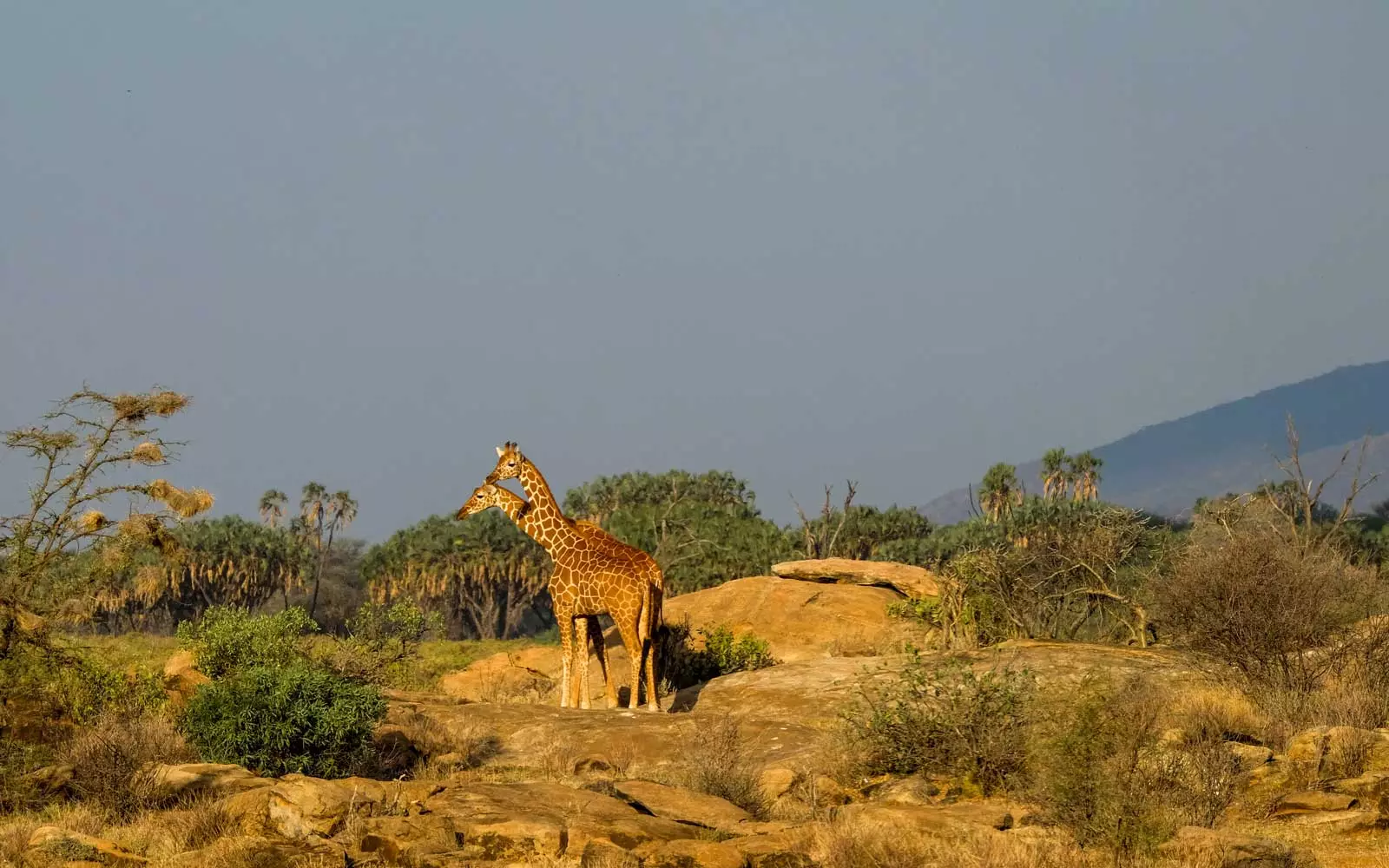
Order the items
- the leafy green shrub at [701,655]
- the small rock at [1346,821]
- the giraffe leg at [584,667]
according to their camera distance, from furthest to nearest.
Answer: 1. the leafy green shrub at [701,655]
2. the giraffe leg at [584,667]
3. the small rock at [1346,821]

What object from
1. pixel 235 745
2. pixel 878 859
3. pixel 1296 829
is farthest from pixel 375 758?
pixel 1296 829

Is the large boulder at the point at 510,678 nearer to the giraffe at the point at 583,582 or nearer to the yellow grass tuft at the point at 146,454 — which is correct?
the giraffe at the point at 583,582

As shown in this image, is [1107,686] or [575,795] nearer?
[575,795]

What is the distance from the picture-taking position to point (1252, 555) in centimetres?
2123

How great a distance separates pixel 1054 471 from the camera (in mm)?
75375

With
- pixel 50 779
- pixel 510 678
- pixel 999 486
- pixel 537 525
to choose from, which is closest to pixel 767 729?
pixel 537 525

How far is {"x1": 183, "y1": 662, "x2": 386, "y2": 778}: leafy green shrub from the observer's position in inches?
679

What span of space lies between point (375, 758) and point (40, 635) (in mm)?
4305

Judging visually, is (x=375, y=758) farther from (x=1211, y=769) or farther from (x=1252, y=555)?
(x=1252, y=555)

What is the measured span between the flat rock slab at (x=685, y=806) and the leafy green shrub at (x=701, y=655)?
10561 mm

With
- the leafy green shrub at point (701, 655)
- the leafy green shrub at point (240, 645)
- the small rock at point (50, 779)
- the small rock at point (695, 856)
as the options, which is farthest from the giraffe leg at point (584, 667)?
the small rock at point (695, 856)

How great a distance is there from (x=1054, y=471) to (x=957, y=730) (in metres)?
60.4

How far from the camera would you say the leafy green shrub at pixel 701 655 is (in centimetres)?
2646

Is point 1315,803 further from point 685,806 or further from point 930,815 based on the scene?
point 685,806
